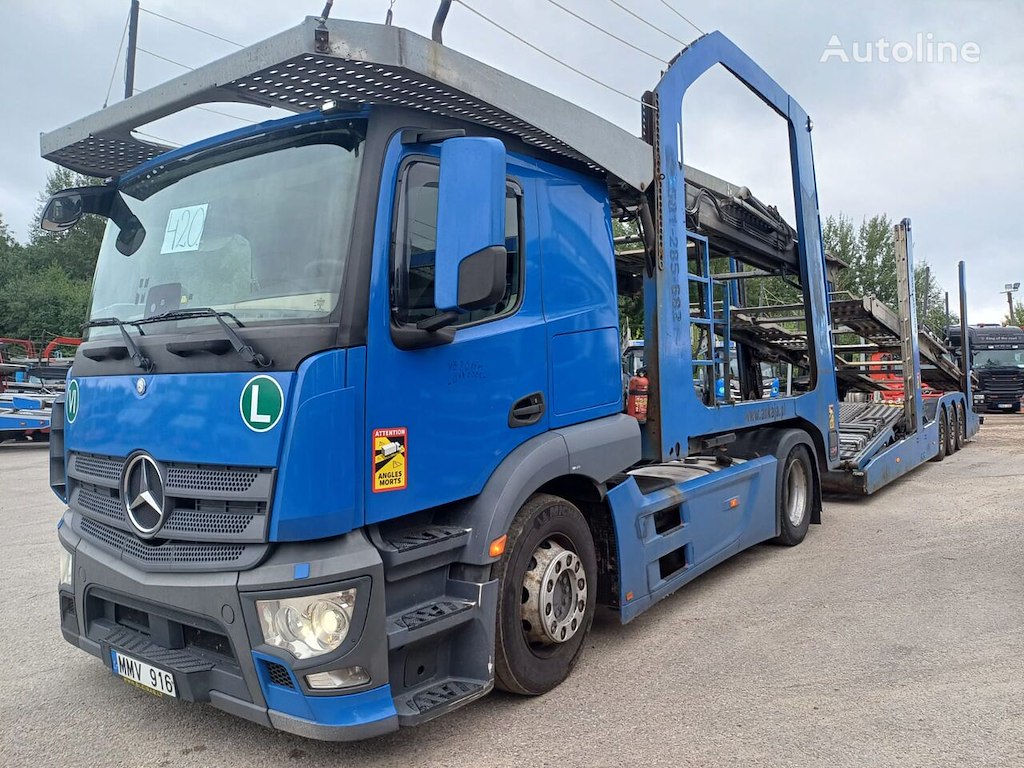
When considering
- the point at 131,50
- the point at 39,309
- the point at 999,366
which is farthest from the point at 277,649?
the point at 39,309

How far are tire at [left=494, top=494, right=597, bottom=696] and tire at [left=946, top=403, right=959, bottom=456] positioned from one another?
10.9 m

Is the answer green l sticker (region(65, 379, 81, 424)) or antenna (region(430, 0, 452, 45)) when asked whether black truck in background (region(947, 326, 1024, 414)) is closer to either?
antenna (region(430, 0, 452, 45))

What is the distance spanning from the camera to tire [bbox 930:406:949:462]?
457 inches

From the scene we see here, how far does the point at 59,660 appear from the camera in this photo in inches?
163

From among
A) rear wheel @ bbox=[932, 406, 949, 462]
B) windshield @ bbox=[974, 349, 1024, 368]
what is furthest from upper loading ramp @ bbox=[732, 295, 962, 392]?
windshield @ bbox=[974, 349, 1024, 368]

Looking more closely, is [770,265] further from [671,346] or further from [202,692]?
[202,692]

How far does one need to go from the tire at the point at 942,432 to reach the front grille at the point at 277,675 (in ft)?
37.2

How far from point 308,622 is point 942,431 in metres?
12.1

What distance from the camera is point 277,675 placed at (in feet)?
8.91

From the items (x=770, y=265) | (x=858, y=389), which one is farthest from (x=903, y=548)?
(x=858, y=389)

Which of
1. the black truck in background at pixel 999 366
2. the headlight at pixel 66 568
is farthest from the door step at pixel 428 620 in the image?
the black truck in background at pixel 999 366

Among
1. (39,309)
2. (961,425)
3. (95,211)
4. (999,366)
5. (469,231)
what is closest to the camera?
(469,231)

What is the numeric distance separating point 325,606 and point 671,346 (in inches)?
114

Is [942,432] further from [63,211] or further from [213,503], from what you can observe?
[63,211]
